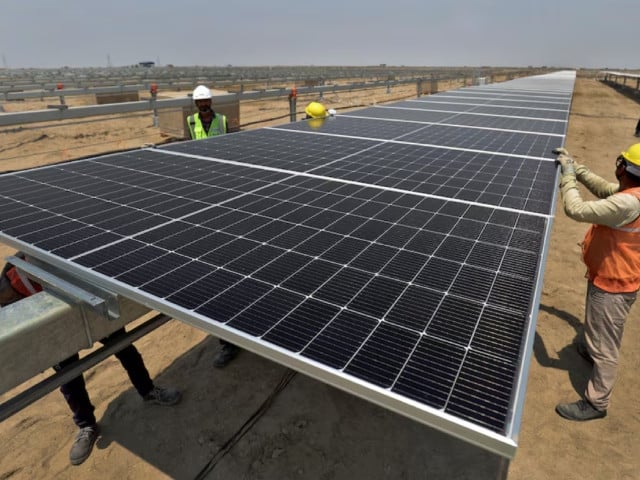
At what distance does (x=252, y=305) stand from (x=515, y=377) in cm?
164

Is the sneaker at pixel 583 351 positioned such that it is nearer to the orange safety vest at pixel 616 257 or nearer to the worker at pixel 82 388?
the orange safety vest at pixel 616 257

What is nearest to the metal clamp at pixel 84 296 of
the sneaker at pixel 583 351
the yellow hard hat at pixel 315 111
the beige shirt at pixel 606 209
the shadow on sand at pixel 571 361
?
the beige shirt at pixel 606 209

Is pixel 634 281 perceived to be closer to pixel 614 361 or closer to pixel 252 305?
pixel 614 361

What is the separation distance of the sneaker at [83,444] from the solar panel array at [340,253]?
265 centimetres

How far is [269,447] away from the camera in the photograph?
5.00 metres

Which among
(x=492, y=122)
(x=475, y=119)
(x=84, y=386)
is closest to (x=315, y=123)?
(x=475, y=119)

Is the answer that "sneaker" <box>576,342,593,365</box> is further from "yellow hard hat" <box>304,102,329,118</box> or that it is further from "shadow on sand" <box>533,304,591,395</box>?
"yellow hard hat" <box>304,102,329,118</box>

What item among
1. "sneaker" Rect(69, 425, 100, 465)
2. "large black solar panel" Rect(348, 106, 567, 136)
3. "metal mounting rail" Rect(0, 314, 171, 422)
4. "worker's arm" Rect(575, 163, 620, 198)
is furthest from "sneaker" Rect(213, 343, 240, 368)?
"large black solar panel" Rect(348, 106, 567, 136)

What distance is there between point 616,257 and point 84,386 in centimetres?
640

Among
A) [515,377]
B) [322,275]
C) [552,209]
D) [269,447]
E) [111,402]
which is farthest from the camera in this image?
[111,402]

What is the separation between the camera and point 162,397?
5.57 m

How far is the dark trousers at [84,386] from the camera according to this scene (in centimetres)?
480

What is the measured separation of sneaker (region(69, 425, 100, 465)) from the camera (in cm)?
483

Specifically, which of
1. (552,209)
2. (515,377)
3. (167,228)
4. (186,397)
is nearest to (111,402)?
(186,397)
